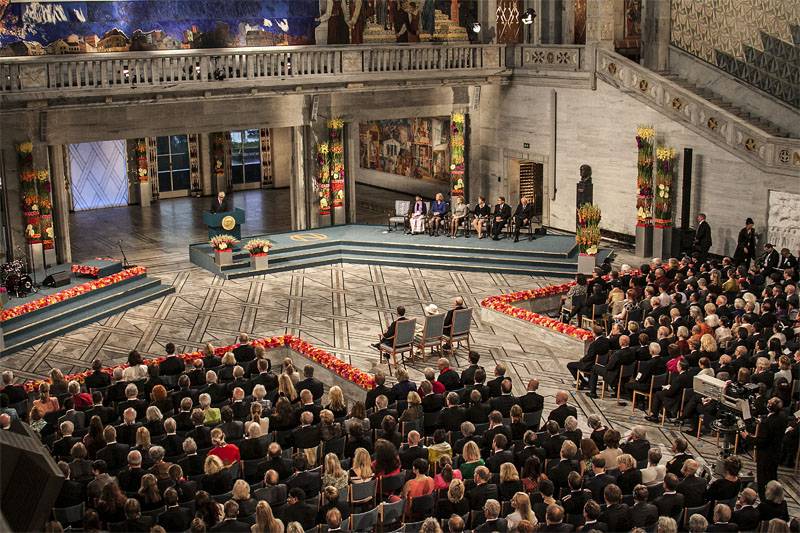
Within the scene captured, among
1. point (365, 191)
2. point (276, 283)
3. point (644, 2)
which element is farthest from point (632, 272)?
point (365, 191)

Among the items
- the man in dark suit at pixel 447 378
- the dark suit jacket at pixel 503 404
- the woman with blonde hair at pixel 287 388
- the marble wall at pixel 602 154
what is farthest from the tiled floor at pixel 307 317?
the marble wall at pixel 602 154

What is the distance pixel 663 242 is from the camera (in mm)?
23781

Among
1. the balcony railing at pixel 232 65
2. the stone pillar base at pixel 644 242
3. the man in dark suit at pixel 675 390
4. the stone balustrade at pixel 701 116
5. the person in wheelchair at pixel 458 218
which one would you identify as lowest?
the man in dark suit at pixel 675 390

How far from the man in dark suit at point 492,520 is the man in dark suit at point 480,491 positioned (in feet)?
2.39

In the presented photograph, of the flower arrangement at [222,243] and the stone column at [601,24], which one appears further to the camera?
the stone column at [601,24]

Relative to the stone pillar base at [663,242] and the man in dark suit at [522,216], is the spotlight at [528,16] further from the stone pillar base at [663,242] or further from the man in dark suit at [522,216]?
the stone pillar base at [663,242]

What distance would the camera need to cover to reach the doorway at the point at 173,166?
31.7m

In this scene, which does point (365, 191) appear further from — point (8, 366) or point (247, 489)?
point (247, 489)

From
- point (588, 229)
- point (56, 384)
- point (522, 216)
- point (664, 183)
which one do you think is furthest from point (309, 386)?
point (664, 183)

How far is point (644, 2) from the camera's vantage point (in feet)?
85.8

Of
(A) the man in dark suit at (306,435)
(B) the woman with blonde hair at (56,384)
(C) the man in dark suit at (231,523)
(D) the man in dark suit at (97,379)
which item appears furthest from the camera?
(D) the man in dark suit at (97,379)

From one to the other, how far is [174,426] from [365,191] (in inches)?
876

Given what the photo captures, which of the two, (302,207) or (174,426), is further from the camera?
(302,207)

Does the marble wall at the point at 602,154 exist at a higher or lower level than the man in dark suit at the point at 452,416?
higher
